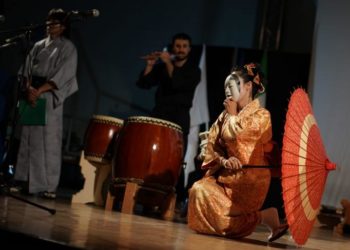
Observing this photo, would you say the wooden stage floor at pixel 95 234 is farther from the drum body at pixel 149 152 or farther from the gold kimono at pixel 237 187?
the drum body at pixel 149 152

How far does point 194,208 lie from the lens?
11.2ft

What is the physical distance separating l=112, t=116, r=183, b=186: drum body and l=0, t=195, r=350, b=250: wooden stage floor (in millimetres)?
651

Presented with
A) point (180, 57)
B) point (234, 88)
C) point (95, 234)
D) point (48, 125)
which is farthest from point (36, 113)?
point (95, 234)

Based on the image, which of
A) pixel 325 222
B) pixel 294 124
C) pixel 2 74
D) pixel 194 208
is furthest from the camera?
pixel 325 222

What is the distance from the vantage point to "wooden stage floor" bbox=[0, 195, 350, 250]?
93.7 inches

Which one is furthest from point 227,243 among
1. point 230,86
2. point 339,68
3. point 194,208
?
point 339,68

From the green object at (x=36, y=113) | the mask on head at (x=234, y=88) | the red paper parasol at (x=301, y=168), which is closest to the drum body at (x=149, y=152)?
the green object at (x=36, y=113)

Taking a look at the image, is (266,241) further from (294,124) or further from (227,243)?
(294,124)

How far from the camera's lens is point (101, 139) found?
4.86 m

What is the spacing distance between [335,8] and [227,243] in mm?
3459

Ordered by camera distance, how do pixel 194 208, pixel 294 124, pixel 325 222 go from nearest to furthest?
pixel 294 124 → pixel 194 208 → pixel 325 222

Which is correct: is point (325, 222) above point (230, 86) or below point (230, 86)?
below

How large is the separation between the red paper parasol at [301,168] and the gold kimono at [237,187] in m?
0.33

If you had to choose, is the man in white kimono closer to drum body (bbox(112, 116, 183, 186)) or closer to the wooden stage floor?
drum body (bbox(112, 116, 183, 186))
